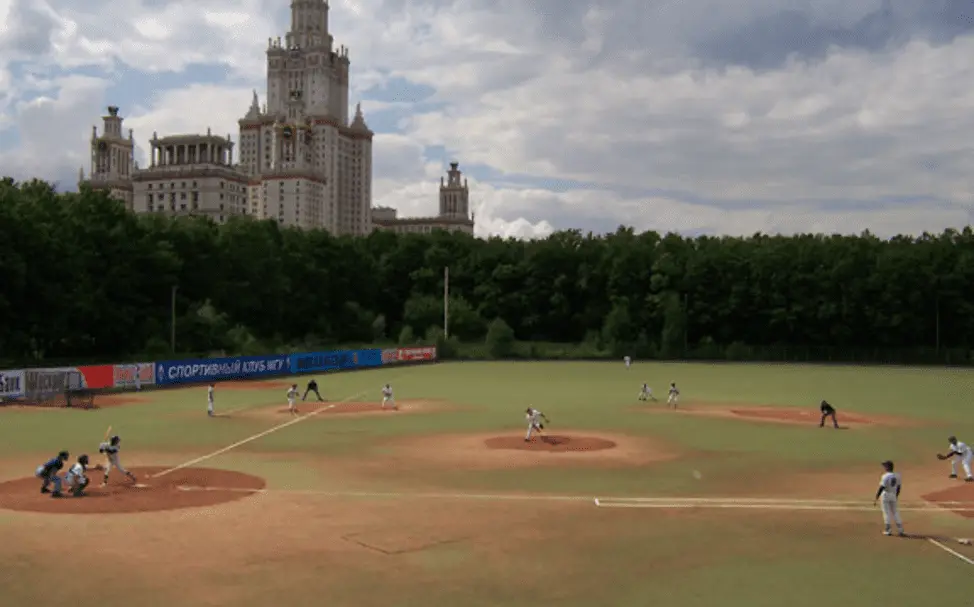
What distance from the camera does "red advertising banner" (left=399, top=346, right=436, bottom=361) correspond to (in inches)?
3906

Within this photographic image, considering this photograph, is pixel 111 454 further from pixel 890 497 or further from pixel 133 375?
pixel 133 375

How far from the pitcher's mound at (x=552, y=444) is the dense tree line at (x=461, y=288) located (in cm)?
5309

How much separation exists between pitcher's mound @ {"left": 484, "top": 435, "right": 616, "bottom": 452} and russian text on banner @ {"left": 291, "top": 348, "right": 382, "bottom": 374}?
150 ft

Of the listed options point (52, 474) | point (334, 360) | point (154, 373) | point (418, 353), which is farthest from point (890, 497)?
point (418, 353)

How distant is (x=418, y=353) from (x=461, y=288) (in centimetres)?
3771

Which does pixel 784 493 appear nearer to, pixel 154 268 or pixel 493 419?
pixel 493 419

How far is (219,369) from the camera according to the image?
7119 centimetres

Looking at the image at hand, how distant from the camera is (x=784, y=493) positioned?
27.0 metres

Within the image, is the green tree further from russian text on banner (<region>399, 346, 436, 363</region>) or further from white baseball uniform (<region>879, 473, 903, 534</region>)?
white baseball uniform (<region>879, 473, 903, 534</region>)

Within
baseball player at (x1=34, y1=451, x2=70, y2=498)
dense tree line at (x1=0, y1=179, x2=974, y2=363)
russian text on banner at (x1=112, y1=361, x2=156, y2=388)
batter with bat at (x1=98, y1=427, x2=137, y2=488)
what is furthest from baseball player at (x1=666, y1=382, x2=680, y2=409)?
dense tree line at (x1=0, y1=179, x2=974, y2=363)

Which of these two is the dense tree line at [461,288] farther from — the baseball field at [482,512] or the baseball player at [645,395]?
the baseball player at [645,395]

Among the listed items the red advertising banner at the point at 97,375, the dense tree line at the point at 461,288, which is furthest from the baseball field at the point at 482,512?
the dense tree line at the point at 461,288

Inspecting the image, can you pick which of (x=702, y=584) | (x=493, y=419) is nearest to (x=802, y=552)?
(x=702, y=584)

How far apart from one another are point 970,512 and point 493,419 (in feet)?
85.6
